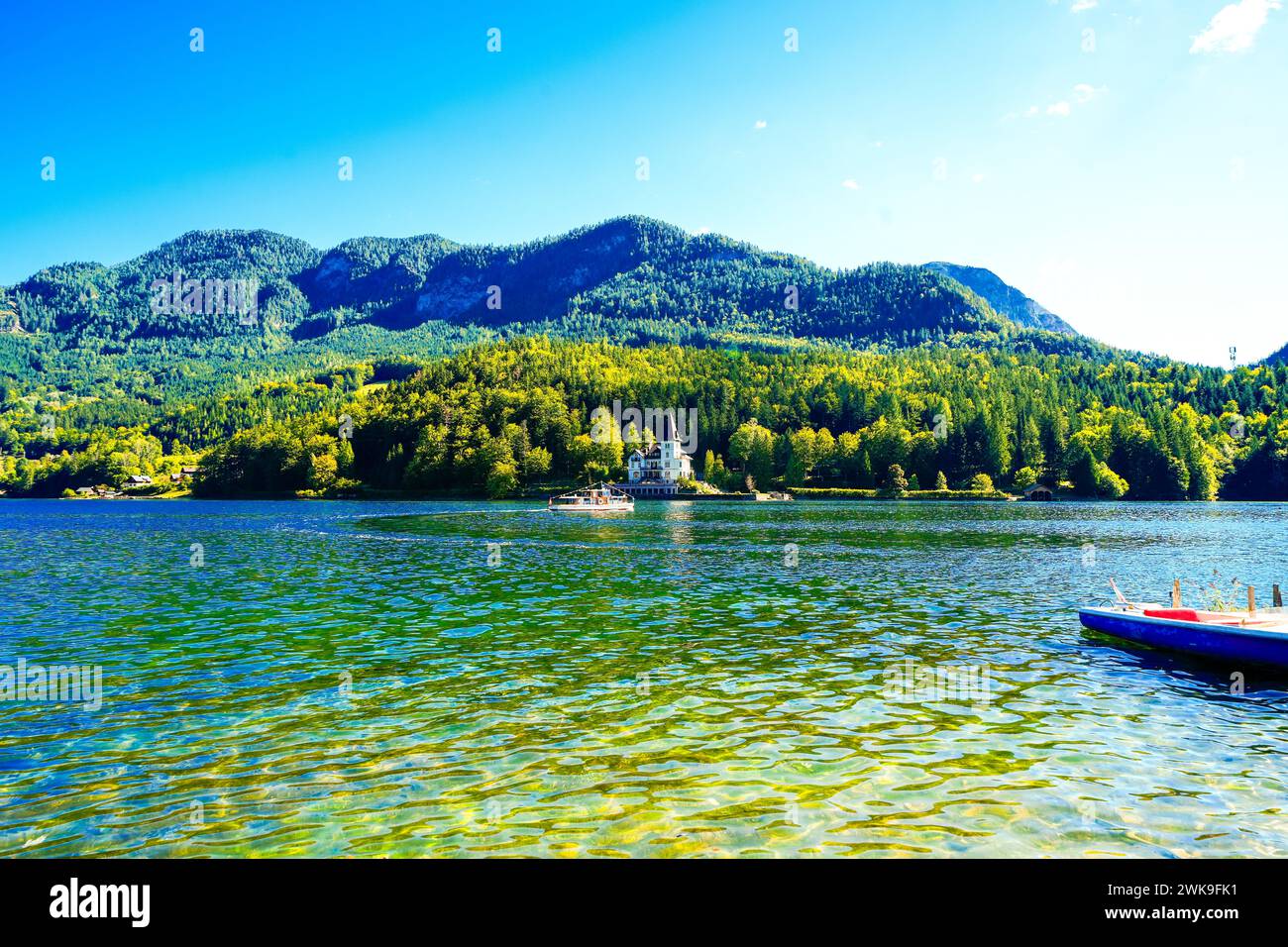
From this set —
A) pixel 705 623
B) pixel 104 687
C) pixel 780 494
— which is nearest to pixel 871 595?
pixel 705 623

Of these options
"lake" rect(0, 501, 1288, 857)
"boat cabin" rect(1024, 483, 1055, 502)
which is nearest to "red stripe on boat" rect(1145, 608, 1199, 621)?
"lake" rect(0, 501, 1288, 857)

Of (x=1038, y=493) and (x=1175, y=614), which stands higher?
(x=1175, y=614)

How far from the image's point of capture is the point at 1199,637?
2408cm

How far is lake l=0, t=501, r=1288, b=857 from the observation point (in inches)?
482

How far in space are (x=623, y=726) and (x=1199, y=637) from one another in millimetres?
18581

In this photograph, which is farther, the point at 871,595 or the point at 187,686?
the point at 871,595

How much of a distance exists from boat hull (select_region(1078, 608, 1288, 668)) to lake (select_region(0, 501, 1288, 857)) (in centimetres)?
54

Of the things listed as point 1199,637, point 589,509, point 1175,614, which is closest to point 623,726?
point 1199,637

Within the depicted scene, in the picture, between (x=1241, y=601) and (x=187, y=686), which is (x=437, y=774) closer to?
(x=187, y=686)

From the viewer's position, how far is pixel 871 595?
3800 cm

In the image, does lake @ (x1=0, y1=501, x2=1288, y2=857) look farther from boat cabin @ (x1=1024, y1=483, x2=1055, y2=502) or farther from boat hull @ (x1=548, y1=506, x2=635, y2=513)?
boat cabin @ (x1=1024, y1=483, x2=1055, y2=502)

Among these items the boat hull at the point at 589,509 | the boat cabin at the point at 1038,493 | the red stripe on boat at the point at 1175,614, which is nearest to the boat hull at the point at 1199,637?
the red stripe on boat at the point at 1175,614

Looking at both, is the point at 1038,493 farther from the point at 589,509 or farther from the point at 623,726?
the point at 623,726
